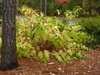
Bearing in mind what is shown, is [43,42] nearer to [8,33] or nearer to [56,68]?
[56,68]

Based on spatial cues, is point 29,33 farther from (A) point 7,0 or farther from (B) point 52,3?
(B) point 52,3

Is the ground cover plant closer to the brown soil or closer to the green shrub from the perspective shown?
the brown soil

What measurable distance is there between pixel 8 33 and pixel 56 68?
120cm

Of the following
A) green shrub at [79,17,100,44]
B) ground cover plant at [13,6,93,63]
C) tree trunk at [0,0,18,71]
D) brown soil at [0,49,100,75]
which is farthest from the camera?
green shrub at [79,17,100,44]

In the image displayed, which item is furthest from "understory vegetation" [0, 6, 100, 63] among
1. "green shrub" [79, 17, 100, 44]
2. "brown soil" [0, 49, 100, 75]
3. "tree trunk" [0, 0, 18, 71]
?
"green shrub" [79, 17, 100, 44]

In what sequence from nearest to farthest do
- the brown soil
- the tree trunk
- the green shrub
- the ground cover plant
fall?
the tree trunk
the brown soil
the ground cover plant
the green shrub

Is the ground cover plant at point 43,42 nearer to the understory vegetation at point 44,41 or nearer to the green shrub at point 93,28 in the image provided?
the understory vegetation at point 44,41

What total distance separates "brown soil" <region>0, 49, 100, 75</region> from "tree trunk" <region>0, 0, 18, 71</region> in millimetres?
196

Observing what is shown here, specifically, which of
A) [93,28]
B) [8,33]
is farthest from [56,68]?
[93,28]

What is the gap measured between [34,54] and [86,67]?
1096 mm

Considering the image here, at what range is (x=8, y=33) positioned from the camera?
5.36 m

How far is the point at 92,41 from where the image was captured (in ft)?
29.3

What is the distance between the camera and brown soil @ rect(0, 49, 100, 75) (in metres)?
5.56

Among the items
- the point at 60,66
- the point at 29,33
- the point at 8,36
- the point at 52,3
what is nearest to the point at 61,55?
the point at 60,66
